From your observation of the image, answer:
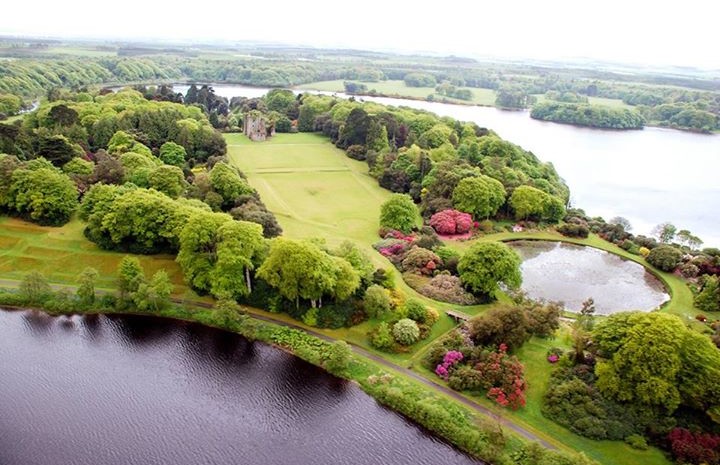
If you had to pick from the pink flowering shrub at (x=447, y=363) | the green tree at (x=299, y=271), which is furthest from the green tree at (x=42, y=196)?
the pink flowering shrub at (x=447, y=363)

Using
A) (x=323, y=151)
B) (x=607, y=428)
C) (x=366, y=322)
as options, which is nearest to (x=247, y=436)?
(x=366, y=322)

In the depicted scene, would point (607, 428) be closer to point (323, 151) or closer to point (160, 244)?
point (160, 244)

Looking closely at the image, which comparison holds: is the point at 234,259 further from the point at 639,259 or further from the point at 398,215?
the point at 639,259

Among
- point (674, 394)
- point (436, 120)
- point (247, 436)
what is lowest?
point (247, 436)

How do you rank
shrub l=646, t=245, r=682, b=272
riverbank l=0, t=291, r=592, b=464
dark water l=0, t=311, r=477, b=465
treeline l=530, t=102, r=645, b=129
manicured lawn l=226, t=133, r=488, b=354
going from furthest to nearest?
treeline l=530, t=102, r=645, b=129
shrub l=646, t=245, r=682, b=272
manicured lawn l=226, t=133, r=488, b=354
riverbank l=0, t=291, r=592, b=464
dark water l=0, t=311, r=477, b=465

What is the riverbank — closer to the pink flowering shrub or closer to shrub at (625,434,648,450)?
the pink flowering shrub

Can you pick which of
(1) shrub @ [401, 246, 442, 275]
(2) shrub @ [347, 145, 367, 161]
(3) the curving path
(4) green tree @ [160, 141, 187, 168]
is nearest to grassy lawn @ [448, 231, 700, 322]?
(1) shrub @ [401, 246, 442, 275]

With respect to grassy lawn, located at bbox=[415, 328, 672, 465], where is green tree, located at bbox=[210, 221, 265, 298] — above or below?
above

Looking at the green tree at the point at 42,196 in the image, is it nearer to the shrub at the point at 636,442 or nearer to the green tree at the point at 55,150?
the green tree at the point at 55,150
